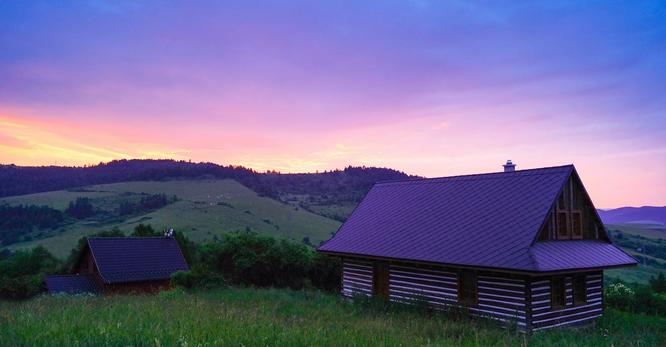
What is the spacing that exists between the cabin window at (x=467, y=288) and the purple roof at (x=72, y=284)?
87.8 feet

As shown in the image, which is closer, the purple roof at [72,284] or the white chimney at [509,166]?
the white chimney at [509,166]

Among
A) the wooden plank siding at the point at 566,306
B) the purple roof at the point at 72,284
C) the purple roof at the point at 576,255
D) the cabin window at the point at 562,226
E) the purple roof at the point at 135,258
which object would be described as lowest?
the purple roof at the point at 72,284

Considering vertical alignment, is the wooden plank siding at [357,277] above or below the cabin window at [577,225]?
below

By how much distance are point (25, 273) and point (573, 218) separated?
47496 millimetres

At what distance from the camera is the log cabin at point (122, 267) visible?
110ft

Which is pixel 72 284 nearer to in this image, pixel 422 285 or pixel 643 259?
pixel 422 285

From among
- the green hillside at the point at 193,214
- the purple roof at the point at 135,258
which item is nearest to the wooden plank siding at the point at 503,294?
the purple roof at the point at 135,258

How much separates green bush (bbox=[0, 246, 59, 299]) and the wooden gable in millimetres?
35659

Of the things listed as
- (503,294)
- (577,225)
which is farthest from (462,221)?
(577,225)

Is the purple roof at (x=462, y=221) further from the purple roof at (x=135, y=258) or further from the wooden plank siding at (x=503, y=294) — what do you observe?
the purple roof at (x=135, y=258)

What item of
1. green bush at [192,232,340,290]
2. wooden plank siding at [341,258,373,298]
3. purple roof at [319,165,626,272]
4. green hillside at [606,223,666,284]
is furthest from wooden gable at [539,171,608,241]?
green hillside at [606,223,666,284]

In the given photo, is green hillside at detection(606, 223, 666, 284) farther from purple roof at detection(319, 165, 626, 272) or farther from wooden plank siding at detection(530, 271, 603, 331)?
purple roof at detection(319, 165, 626, 272)

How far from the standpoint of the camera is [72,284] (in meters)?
34.2

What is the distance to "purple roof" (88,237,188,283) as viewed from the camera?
34031 mm
